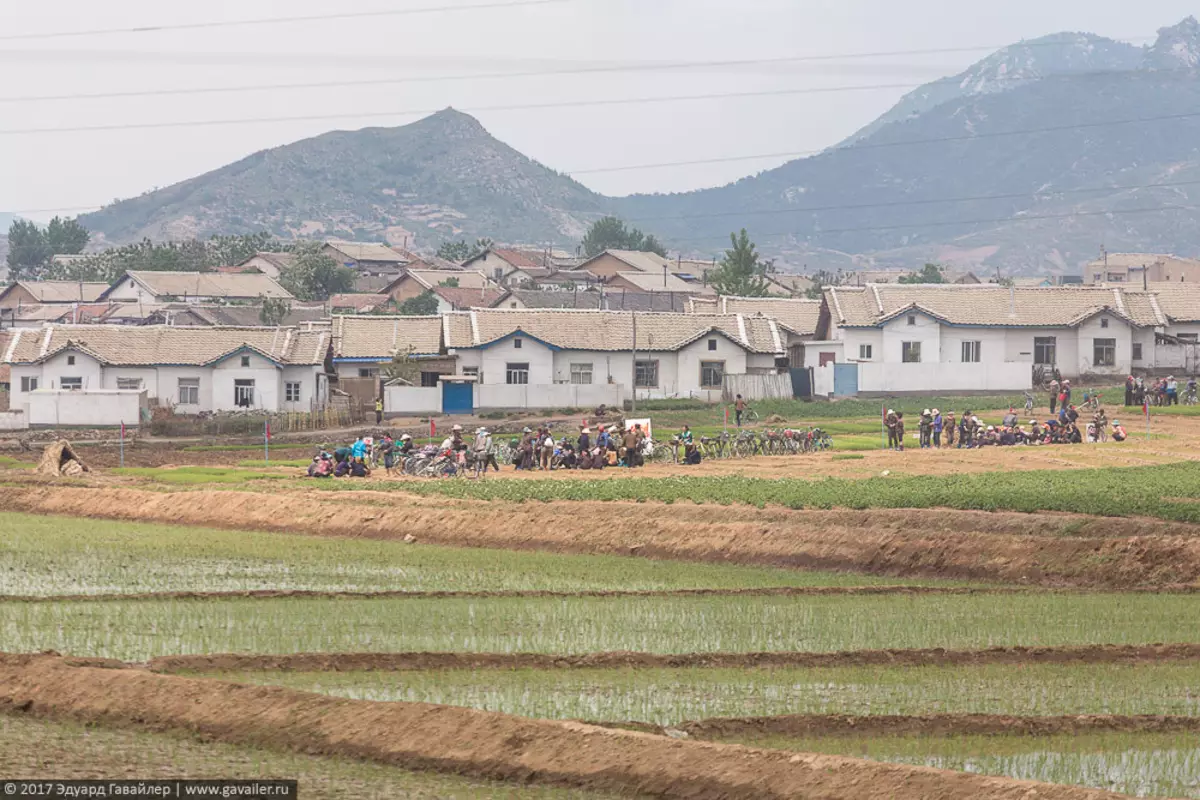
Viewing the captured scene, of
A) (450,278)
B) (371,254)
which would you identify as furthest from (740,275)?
(371,254)

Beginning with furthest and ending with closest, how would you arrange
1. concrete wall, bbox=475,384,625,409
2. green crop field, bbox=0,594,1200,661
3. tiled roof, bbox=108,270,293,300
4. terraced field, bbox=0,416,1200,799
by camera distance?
tiled roof, bbox=108,270,293,300 → concrete wall, bbox=475,384,625,409 → green crop field, bbox=0,594,1200,661 → terraced field, bbox=0,416,1200,799

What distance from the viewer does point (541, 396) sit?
252 feet

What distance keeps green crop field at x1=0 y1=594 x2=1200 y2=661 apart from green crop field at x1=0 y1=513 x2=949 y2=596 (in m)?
1.69

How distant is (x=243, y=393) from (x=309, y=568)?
47.0m

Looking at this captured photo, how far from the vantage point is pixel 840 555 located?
31.8m

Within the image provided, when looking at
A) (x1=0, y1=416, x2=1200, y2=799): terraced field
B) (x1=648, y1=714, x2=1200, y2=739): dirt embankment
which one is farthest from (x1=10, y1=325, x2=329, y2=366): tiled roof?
(x1=648, y1=714, x2=1200, y2=739): dirt embankment

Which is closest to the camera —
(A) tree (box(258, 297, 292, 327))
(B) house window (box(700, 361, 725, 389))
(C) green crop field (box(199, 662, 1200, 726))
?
(C) green crop field (box(199, 662, 1200, 726))

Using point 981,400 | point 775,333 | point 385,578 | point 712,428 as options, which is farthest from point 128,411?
point 385,578

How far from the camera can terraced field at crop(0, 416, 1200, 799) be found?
55.1 feet

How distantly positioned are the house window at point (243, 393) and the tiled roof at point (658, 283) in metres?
57.1

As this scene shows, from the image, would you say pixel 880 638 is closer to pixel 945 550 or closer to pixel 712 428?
pixel 945 550

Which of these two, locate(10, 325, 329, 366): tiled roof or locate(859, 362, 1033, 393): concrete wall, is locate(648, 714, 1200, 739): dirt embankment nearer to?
locate(10, 325, 329, 366): tiled roof

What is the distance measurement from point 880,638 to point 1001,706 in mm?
4248

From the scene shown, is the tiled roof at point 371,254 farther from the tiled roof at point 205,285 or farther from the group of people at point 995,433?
the group of people at point 995,433
